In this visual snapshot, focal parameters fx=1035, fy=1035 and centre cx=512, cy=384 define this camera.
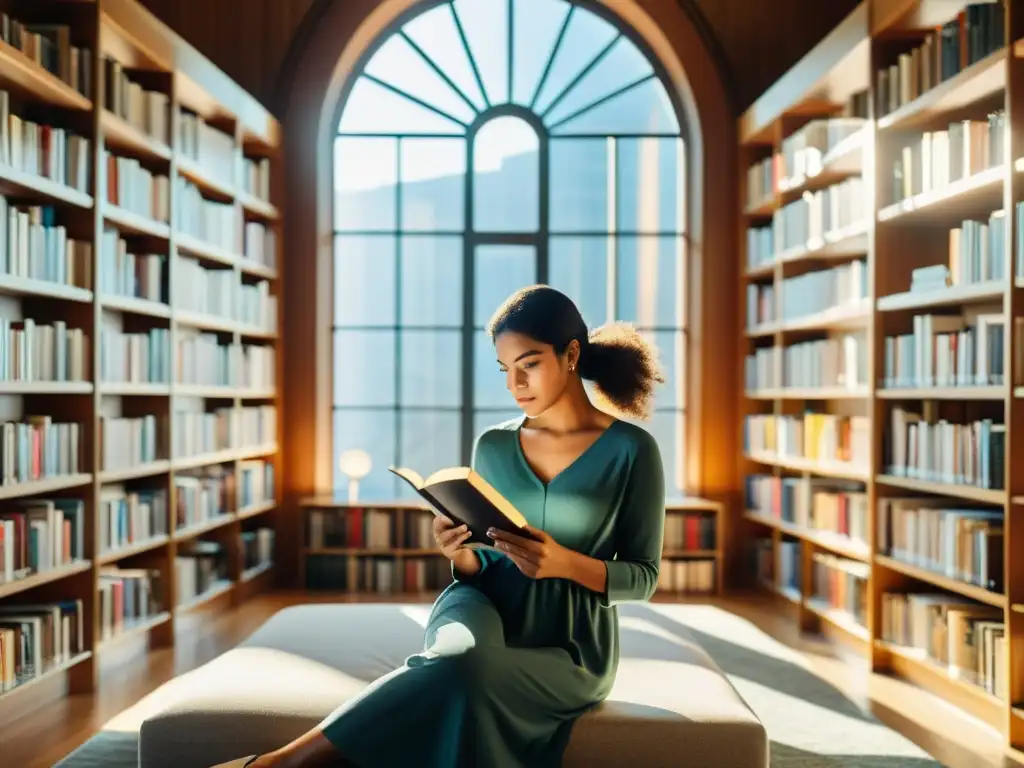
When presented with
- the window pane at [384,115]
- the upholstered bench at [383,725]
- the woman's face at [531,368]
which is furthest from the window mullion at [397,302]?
the woman's face at [531,368]

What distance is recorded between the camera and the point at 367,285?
23.8 feet

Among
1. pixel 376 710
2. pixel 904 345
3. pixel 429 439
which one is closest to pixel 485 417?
pixel 429 439

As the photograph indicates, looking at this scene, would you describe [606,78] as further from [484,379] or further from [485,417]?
[485,417]

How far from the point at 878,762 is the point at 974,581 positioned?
2.99 feet

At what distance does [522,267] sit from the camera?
732 cm

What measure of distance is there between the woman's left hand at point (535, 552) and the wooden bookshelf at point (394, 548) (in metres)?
4.37

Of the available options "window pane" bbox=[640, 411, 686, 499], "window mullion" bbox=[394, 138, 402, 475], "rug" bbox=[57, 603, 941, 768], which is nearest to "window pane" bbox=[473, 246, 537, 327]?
"window mullion" bbox=[394, 138, 402, 475]

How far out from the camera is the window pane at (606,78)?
719 centimetres

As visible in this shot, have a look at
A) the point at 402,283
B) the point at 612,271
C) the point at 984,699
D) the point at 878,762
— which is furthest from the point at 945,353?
the point at 402,283

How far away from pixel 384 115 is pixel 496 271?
4.39 feet

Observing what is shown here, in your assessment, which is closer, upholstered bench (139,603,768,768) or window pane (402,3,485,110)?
upholstered bench (139,603,768,768)

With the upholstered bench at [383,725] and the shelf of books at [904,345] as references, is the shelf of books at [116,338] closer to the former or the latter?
the upholstered bench at [383,725]

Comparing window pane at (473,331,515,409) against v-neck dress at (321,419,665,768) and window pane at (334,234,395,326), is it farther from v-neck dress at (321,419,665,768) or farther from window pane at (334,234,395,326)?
v-neck dress at (321,419,665,768)

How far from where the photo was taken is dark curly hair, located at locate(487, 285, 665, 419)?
242cm
